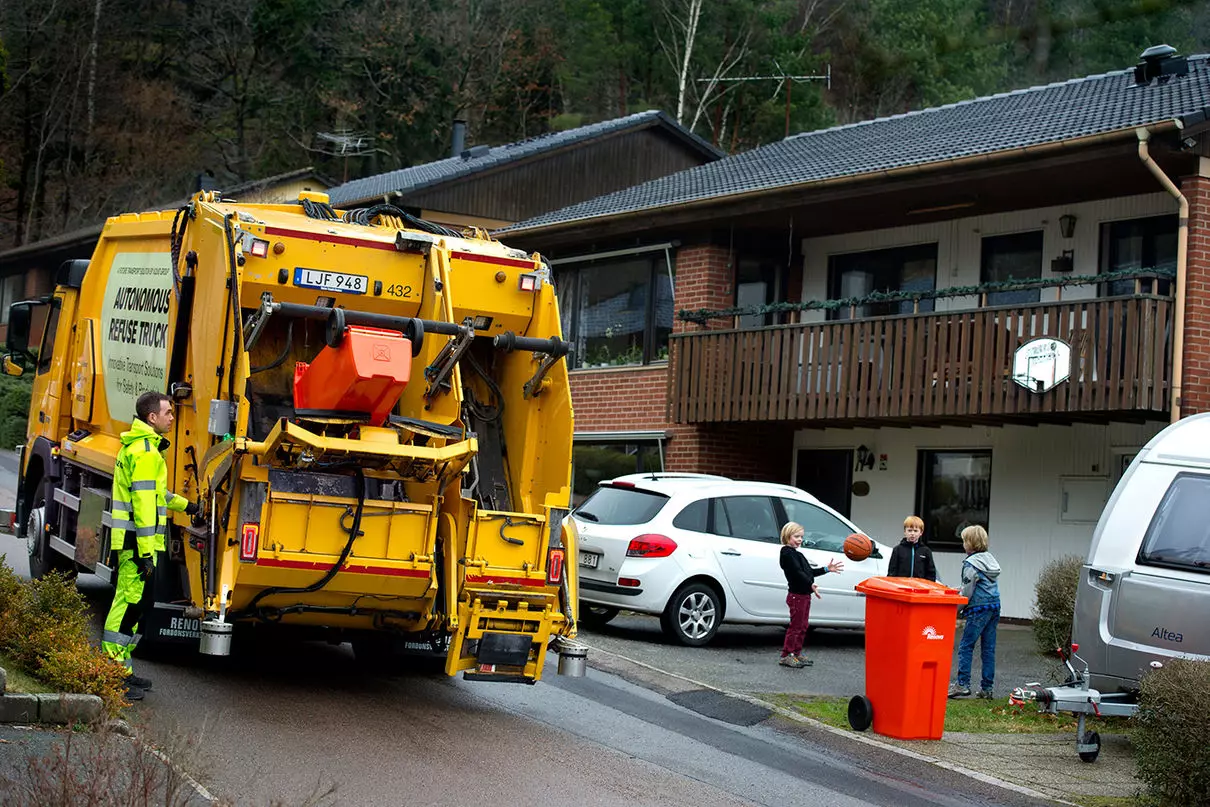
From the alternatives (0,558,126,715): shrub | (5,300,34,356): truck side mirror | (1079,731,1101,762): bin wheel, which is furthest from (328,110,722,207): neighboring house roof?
(1079,731,1101,762): bin wheel

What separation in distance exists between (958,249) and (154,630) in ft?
40.5

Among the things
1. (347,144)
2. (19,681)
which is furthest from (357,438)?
(347,144)

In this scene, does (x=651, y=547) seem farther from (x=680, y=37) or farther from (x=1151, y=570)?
(x=680, y=37)

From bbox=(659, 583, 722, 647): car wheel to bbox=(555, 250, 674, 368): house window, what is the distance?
26.5 ft

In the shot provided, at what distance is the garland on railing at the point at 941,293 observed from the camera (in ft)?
50.4

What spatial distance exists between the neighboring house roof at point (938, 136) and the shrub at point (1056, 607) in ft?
17.6

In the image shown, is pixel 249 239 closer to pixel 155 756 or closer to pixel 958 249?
pixel 155 756

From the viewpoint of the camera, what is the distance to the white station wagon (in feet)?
44.2

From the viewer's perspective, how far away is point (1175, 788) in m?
7.68

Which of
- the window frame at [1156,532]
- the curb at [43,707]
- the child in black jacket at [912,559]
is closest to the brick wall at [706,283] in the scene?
the child in black jacket at [912,559]

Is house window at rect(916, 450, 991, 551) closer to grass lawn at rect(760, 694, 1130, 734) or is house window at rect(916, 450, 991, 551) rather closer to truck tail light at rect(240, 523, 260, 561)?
grass lawn at rect(760, 694, 1130, 734)

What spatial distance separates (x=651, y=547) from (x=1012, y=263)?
7.39 metres

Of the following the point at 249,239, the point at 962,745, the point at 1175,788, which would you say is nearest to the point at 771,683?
the point at 962,745

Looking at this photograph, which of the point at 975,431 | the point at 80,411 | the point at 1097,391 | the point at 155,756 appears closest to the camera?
the point at 155,756
